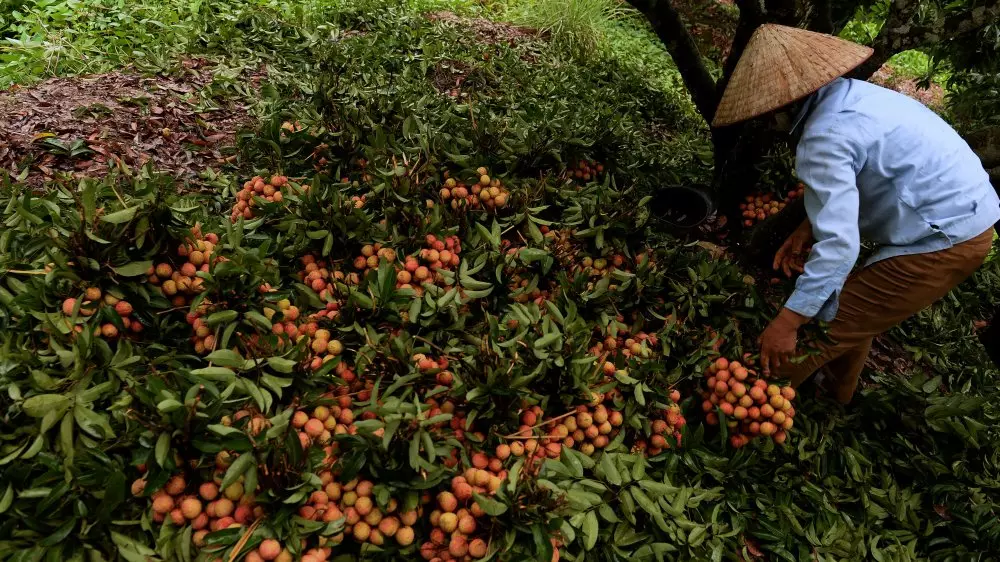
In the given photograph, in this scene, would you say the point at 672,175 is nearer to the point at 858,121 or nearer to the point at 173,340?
the point at 858,121

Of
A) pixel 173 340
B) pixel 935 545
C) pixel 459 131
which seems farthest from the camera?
pixel 459 131

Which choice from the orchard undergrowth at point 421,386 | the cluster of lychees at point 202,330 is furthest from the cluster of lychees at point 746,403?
the cluster of lychees at point 202,330

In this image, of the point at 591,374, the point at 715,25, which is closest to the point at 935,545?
the point at 591,374

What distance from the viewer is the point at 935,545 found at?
2.15 metres

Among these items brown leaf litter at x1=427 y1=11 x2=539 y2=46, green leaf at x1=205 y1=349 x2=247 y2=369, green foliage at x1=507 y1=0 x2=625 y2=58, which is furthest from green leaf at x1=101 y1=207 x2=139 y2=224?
green foliage at x1=507 y1=0 x2=625 y2=58

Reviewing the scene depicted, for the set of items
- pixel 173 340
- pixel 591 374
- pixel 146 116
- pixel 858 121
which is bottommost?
pixel 146 116

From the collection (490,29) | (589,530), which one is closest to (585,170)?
(589,530)

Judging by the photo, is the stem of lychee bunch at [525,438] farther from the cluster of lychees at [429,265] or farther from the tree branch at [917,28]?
the tree branch at [917,28]

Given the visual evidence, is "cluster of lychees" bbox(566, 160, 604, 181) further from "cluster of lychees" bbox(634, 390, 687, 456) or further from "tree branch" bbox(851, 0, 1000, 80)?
"tree branch" bbox(851, 0, 1000, 80)

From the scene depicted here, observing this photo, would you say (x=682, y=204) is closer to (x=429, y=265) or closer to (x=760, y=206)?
(x=760, y=206)

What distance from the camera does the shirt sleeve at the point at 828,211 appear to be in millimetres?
1860

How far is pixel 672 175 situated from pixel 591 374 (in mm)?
2394

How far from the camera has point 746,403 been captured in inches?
80.7

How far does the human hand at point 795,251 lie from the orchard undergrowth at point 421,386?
0.19 m
